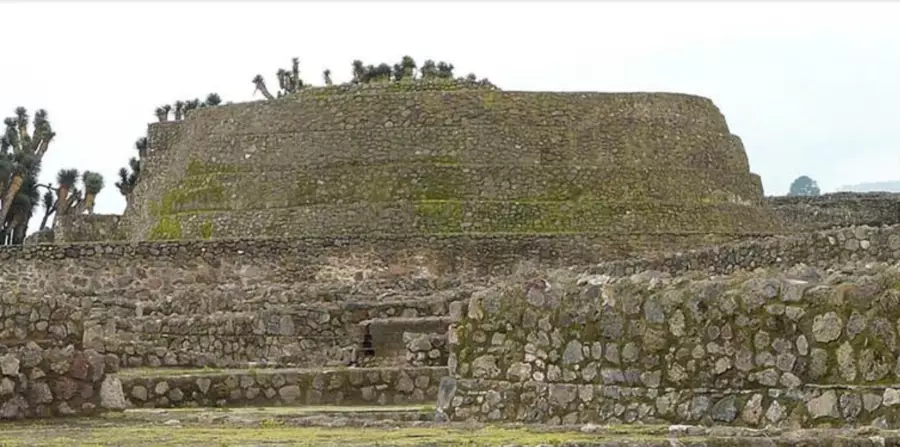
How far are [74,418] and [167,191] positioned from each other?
2524 cm

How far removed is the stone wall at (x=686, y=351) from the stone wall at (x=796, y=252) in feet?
12.6

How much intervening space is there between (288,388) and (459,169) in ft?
61.9

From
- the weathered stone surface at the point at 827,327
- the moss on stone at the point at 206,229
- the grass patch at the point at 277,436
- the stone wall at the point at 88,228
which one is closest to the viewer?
the grass patch at the point at 277,436

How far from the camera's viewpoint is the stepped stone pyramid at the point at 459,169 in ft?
100

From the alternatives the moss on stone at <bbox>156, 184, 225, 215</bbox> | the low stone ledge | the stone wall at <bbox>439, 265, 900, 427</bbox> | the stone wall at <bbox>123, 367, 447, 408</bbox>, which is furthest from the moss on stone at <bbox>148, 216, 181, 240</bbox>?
the low stone ledge

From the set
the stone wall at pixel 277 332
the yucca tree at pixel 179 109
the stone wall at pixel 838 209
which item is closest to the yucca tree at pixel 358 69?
the yucca tree at pixel 179 109

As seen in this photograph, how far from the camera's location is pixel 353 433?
7.54 m

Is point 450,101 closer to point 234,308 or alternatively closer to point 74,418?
point 234,308

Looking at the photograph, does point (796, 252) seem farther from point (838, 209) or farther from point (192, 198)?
point (838, 209)

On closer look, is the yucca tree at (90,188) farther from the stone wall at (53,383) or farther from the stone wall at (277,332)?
the stone wall at (53,383)

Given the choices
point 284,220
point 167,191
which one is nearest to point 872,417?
point 284,220

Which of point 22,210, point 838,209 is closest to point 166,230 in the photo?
point 838,209

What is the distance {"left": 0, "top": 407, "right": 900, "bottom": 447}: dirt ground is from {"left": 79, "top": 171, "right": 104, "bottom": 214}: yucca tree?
54.1 meters

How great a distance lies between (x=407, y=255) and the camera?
2791 centimetres
